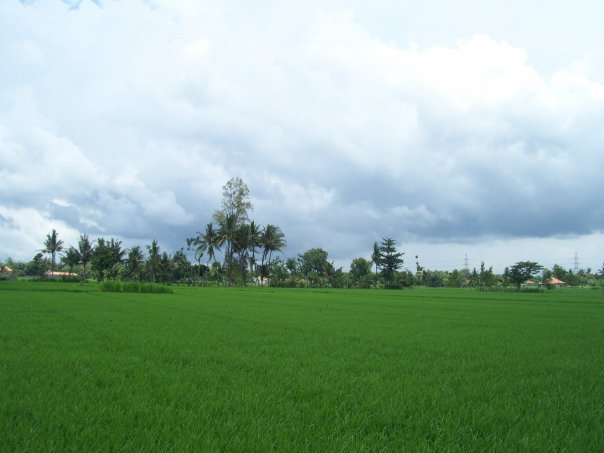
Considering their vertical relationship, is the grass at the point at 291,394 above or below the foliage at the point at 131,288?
above

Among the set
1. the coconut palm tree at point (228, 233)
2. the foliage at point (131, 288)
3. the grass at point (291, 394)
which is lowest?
the foliage at point (131, 288)

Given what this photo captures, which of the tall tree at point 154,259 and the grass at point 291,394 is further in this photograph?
the tall tree at point 154,259

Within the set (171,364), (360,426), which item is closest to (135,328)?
(171,364)

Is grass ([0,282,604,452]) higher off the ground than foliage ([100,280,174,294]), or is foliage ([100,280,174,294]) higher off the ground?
grass ([0,282,604,452])

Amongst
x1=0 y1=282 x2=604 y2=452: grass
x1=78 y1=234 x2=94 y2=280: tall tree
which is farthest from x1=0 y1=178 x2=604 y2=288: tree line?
x1=0 y1=282 x2=604 y2=452: grass

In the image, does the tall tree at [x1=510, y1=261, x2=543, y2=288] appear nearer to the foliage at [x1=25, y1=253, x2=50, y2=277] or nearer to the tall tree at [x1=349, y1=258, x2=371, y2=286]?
the tall tree at [x1=349, y1=258, x2=371, y2=286]

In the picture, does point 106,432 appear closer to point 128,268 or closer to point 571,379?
point 571,379

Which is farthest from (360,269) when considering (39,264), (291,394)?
(291,394)

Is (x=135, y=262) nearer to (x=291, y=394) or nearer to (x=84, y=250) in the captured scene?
(x=84, y=250)

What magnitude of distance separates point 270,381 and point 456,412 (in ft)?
7.52

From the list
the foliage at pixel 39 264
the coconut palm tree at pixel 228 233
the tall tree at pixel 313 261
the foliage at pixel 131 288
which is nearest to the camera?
the foliage at pixel 131 288

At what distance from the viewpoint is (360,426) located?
3.86 meters

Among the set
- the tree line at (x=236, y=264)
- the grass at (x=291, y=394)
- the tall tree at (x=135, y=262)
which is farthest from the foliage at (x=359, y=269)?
the grass at (x=291, y=394)

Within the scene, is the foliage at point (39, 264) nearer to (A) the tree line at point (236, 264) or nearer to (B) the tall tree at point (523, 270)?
(A) the tree line at point (236, 264)
